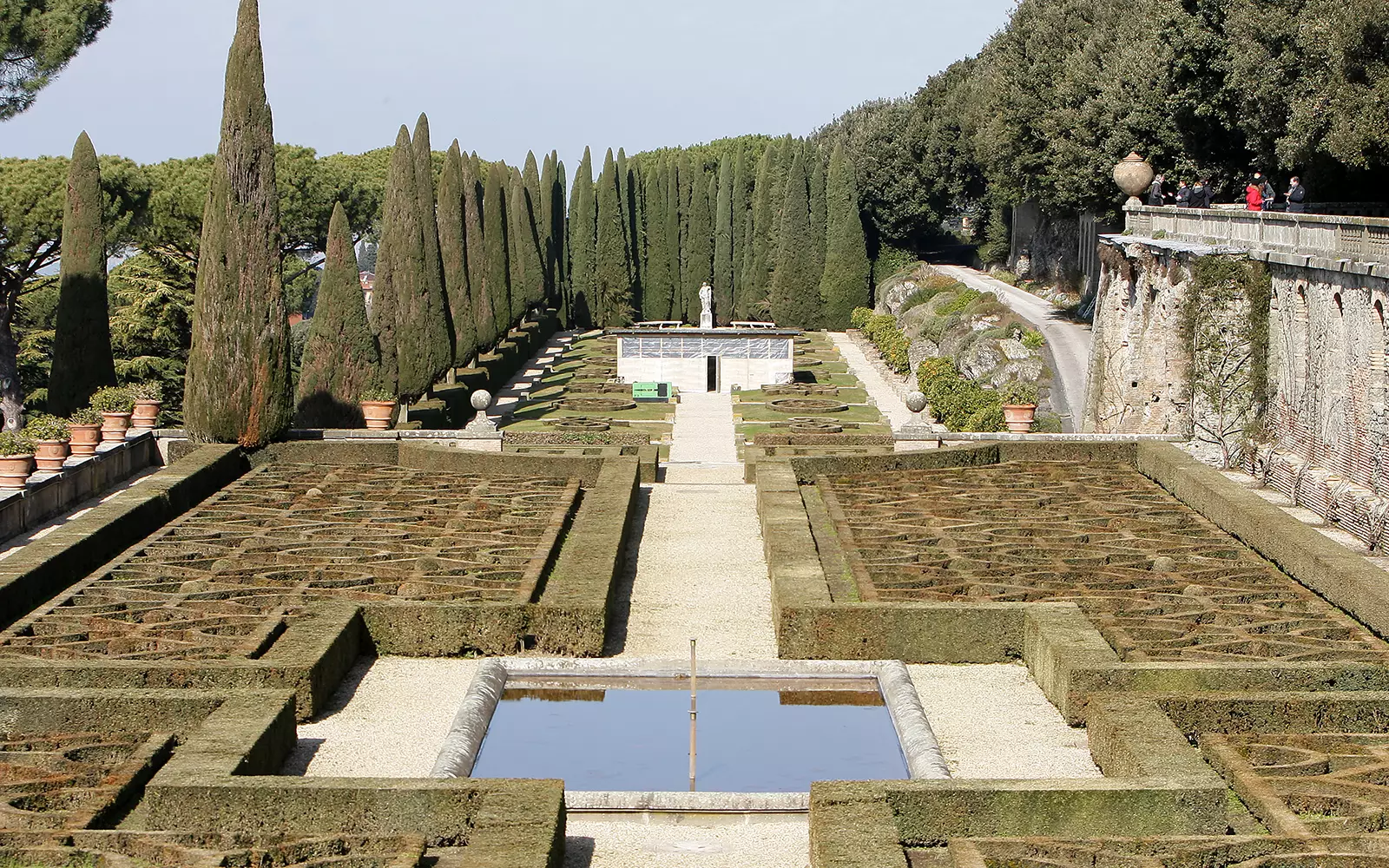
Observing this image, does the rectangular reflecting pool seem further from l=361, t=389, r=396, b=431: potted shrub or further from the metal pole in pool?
l=361, t=389, r=396, b=431: potted shrub

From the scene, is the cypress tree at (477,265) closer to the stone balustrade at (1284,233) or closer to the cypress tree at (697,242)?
the cypress tree at (697,242)

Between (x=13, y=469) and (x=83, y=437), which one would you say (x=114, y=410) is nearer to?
(x=83, y=437)

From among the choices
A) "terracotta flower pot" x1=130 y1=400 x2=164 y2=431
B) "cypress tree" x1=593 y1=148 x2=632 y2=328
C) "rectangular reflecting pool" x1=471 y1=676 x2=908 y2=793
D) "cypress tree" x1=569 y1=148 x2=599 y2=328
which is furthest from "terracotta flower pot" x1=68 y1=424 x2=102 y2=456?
"cypress tree" x1=569 y1=148 x2=599 y2=328

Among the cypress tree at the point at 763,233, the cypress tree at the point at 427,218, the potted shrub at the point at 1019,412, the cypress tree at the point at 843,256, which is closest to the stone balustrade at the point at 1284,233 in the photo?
the potted shrub at the point at 1019,412

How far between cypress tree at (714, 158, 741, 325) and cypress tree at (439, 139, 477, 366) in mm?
24310

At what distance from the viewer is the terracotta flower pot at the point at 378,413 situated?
1119 inches

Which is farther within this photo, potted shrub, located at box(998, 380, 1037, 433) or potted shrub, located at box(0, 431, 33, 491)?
potted shrub, located at box(998, 380, 1037, 433)

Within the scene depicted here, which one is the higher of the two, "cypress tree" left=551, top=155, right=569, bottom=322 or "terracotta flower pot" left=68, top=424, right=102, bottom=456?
"cypress tree" left=551, top=155, right=569, bottom=322

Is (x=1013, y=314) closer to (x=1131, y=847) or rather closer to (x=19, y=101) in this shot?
(x=19, y=101)

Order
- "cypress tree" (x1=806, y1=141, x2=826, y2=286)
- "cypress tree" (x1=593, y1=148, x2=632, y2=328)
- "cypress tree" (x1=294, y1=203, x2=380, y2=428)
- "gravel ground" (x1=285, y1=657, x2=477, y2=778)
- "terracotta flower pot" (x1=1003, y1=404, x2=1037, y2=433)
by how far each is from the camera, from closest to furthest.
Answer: "gravel ground" (x1=285, y1=657, x2=477, y2=778) → "terracotta flower pot" (x1=1003, y1=404, x2=1037, y2=433) → "cypress tree" (x1=294, y1=203, x2=380, y2=428) → "cypress tree" (x1=806, y1=141, x2=826, y2=286) → "cypress tree" (x1=593, y1=148, x2=632, y2=328)

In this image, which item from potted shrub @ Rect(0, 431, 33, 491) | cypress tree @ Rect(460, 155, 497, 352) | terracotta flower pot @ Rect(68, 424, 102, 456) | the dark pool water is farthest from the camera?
cypress tree @ Rect(460, 155, 497, 352)

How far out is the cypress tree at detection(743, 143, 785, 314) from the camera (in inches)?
2625

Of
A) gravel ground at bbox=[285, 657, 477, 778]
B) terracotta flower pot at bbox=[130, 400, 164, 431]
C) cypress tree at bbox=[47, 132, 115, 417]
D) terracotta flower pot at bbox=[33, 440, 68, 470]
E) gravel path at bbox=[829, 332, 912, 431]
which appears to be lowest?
gravel ground at bbox=[285, 657, 477, 778]

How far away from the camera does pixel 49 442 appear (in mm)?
22438
